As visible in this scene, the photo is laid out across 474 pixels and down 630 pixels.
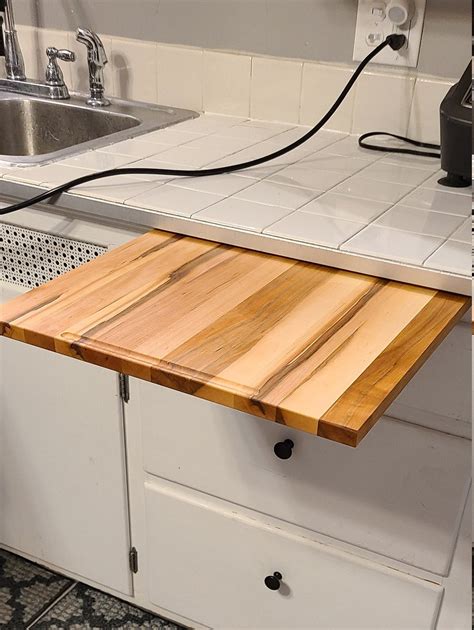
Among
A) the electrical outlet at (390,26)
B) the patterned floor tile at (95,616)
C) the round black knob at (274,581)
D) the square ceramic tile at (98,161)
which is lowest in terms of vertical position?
the patterned floor tile at (95,616)

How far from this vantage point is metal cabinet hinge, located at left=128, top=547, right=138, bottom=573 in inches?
51.8

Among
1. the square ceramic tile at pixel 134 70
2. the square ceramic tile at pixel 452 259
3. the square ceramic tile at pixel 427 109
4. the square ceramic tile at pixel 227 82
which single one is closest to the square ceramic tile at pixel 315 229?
the square ceramic tile at pixel 452 259

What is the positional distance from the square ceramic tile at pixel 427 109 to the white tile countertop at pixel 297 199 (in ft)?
0.26

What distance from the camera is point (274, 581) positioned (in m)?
1.16

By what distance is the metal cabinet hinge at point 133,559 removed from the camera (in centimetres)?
132

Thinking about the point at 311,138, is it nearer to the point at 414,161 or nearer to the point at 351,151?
the point at 351,151

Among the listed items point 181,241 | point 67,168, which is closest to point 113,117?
point 67,168

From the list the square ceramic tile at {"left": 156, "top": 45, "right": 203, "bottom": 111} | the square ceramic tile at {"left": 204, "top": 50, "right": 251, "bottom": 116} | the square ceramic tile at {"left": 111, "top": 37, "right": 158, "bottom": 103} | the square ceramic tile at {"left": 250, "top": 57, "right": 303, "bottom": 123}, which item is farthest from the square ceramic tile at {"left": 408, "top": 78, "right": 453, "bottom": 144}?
the square ceramic tile at {"left": 111, "top": 37, "right": 158, "bottom": 103}

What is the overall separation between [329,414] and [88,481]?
75 centimetres

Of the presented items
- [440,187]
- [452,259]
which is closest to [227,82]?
[440,187]

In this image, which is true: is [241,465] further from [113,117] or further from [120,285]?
[113,117]

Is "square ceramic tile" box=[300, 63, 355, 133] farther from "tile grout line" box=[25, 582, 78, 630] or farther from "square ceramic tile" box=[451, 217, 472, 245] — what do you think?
"tile grout line" box=[25, 582, 78, 630]

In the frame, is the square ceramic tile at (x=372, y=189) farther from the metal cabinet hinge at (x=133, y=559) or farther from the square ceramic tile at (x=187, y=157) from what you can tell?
the metal cabinet hinge at (x=133, y=559)

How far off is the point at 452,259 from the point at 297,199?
27 centimetres
